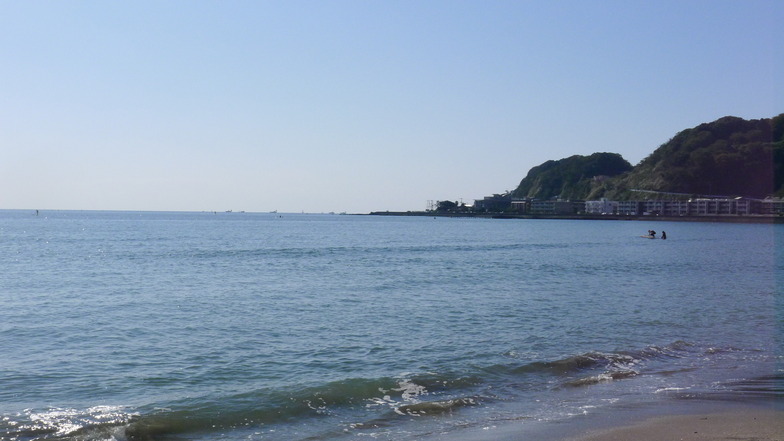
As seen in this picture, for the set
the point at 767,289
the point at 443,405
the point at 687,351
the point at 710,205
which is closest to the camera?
the point at 443,405

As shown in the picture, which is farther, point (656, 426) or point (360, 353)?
point (360, 353)

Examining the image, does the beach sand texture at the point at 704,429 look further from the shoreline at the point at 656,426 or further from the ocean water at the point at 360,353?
the ocean water at the point at 360,353

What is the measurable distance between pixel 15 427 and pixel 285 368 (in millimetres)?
5367

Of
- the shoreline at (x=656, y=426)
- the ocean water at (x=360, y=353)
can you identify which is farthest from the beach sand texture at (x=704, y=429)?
the ocean water at (x=360, y=353)

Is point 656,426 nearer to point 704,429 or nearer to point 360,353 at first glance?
point 704,429

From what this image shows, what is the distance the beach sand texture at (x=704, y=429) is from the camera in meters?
9.57

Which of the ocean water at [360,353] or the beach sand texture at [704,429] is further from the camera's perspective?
the ocean water at [360,353]

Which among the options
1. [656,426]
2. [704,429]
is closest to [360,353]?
[656,426]

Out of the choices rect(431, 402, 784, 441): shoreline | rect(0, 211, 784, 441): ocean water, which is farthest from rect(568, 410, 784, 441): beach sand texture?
rect(0, 211, 784, 441): ocean water

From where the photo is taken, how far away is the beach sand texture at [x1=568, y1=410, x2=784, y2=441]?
9.57 metres

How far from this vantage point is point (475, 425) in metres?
10.6

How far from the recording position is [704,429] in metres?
10.0

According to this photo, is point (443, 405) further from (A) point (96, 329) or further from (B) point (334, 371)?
(A) point (96, 329)

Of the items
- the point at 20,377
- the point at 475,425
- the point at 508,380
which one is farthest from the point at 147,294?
the point at 475,425
